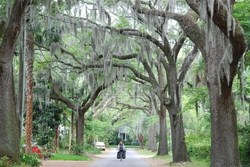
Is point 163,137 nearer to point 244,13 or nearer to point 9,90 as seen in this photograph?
point 244,13

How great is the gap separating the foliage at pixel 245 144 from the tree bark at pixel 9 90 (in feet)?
27.0

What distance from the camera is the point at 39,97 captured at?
27016mm

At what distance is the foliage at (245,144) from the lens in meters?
16.0

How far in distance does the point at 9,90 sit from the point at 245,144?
8.74 m

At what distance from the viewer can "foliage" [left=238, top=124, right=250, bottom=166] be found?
16.0 metres

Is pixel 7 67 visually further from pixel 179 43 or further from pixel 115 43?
pixel 179 43

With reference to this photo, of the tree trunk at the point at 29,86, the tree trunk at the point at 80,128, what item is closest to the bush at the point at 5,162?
the tree trunk at the point at 29,86

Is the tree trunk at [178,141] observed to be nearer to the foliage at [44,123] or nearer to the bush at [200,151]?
the bush at [200,151]

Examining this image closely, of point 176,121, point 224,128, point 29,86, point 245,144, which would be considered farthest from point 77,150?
point 224,128

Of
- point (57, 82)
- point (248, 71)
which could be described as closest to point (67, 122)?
point (57, 82)

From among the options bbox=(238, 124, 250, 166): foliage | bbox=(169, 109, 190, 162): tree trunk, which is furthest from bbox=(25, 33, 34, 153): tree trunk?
bbox=(238, 124, 250, 166): foliage

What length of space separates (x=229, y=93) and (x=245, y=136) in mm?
5282

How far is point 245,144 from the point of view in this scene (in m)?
16.2

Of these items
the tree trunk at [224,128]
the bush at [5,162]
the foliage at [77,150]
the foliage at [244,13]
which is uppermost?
the foliage at [244,13]
